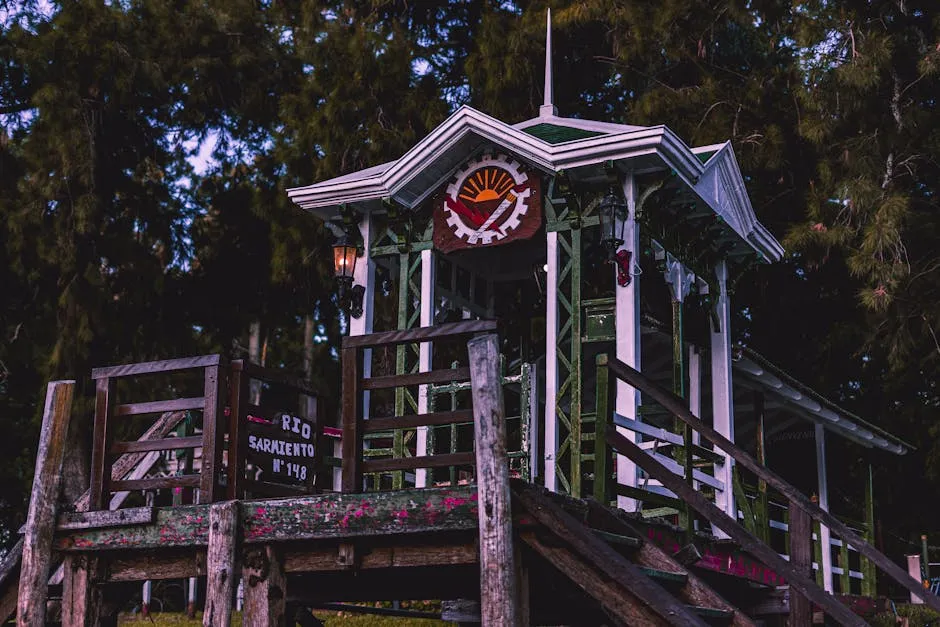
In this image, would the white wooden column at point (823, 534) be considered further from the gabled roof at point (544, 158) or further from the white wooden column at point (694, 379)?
the gabled roof at point (544, 158)

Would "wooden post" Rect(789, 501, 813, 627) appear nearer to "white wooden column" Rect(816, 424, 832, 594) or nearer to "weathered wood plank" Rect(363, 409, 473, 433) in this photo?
"weathered wood plank" Rect(363, 409, 473, 433)

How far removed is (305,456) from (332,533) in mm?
1233

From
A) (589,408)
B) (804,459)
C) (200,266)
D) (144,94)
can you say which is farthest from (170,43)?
(804,459)

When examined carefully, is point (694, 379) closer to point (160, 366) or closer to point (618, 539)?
point (618, 539)

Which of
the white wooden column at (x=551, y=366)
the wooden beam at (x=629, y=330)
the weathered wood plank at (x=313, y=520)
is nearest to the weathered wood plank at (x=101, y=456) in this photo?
the weathered wood plank at (x=313, y=520)

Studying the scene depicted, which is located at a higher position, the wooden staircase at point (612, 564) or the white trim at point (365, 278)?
the white trim at point (365, 278)

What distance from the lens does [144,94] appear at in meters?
23.6

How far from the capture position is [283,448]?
9.38 metres

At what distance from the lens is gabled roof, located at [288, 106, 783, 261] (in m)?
11.2

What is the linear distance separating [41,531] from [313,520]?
218 cm

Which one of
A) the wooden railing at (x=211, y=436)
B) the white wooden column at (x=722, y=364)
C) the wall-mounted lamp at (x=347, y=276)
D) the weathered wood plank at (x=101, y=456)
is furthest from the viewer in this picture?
the white wooden column at (x=722, y=364)

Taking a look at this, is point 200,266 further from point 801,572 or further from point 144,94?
point 801,572

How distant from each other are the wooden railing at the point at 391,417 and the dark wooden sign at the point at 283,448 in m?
0.88

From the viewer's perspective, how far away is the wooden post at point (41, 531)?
366 inches
